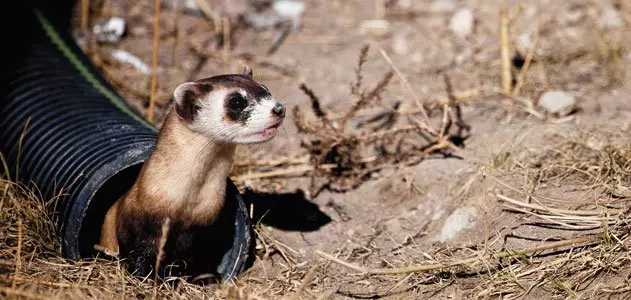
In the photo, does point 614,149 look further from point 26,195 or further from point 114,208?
point 26,195

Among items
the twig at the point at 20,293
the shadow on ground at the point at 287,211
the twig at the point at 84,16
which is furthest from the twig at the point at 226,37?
the twig at the point at 20,293

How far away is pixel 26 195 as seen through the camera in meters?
3.18

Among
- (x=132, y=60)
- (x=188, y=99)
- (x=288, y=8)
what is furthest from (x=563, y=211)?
(x=288, y=8)

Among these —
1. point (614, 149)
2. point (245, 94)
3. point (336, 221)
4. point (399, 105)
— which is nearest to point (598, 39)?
point (399, 105)

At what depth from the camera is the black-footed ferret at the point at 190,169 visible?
8.82 ft

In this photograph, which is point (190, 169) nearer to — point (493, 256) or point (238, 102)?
point (238, 102)

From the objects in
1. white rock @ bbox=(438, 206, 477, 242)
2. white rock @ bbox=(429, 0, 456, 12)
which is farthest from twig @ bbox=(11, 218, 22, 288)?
white rock @ bbox=(429, 0, 456, 12)

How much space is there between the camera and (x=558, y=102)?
412 cm

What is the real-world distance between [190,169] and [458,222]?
1.15 metres

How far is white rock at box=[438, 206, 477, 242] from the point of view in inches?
129

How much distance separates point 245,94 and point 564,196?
1353 millimetres

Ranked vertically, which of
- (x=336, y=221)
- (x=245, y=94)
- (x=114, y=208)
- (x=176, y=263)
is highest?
(x=245, y=94)

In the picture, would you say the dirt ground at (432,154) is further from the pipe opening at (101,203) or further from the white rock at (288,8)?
the pipe opening at (101,203)

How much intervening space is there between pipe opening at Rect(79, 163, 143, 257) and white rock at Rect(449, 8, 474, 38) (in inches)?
104
